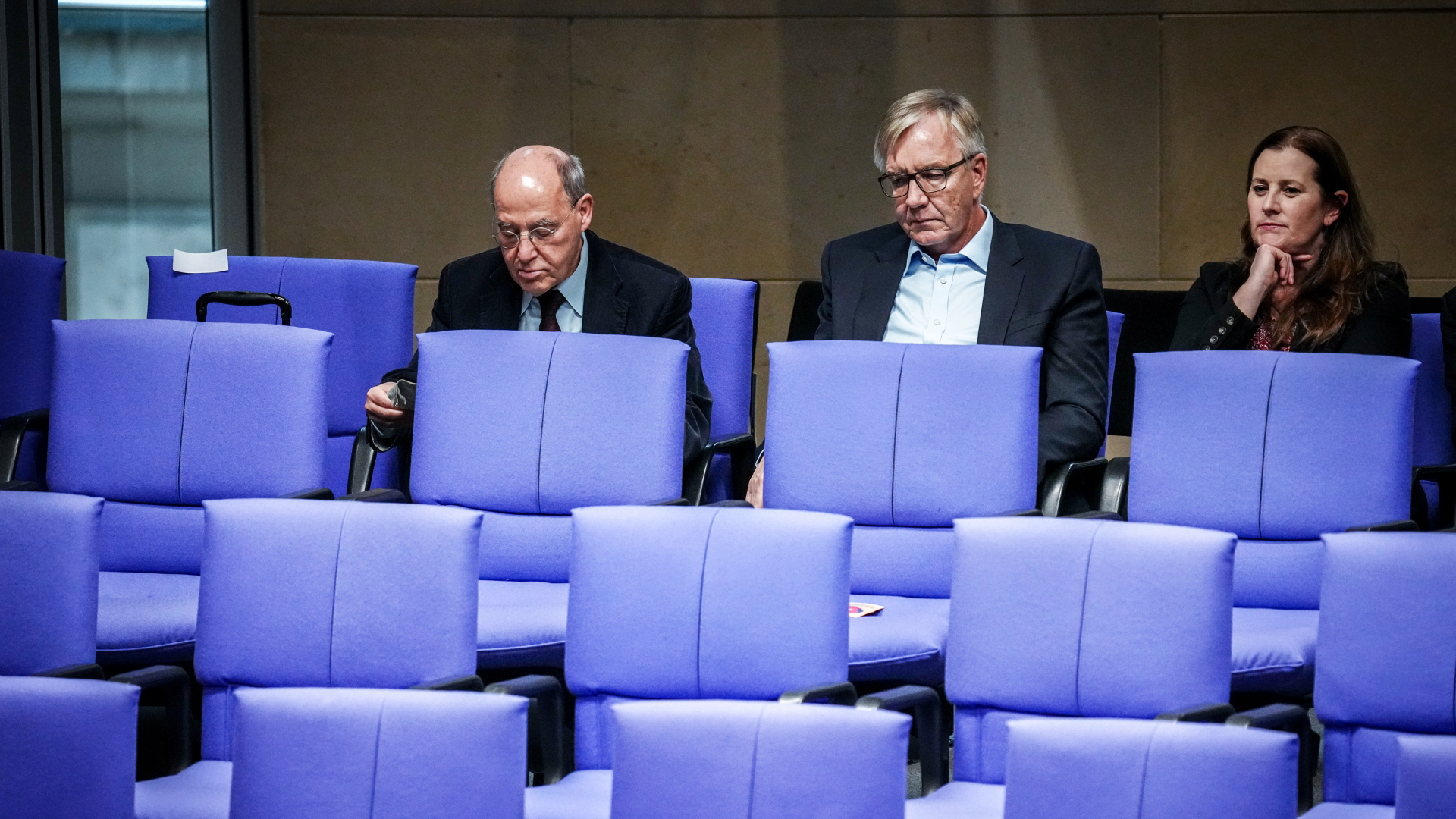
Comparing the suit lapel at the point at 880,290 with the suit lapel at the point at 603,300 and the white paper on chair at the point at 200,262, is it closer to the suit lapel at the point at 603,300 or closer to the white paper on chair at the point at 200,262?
the suit lapel at the point at 603,300

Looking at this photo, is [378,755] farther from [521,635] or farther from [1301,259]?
[1301,259]

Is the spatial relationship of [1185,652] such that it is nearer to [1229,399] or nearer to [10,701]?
[1229,399]

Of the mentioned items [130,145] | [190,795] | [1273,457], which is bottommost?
[190,795]

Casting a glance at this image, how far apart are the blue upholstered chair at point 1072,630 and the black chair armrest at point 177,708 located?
2.94 ft

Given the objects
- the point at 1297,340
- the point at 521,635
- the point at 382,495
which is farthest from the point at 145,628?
the point at 1297,340

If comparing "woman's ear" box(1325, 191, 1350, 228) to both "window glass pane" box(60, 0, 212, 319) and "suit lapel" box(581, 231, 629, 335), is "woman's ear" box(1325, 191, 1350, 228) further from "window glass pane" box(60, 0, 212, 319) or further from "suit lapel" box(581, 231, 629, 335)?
"window glass pane" box(60, 0, 212, 319)

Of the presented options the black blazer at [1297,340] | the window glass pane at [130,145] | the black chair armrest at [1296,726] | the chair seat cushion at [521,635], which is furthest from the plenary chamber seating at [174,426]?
the window glass pane at [130,145]

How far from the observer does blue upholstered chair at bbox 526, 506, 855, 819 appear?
5.70ft

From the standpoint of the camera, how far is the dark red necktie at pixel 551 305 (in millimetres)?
2878

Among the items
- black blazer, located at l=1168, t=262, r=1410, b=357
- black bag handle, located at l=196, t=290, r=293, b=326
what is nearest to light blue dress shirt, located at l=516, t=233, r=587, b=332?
black bag handle, located at l=196, t=290, r=293, b=326

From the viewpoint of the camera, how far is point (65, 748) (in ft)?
5.25

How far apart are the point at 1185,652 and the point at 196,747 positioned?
1415 millimetres

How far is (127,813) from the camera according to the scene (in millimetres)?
1633

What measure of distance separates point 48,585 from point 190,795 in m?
0.31
